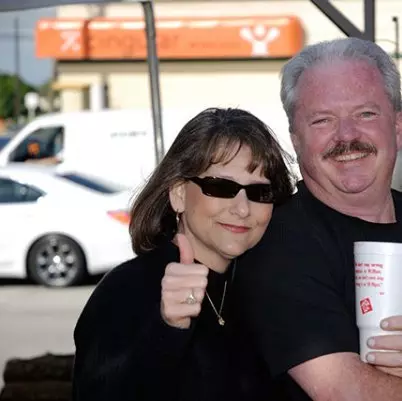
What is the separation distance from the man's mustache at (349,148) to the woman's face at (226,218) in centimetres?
22

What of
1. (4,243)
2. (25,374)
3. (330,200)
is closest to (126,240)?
(4,243)

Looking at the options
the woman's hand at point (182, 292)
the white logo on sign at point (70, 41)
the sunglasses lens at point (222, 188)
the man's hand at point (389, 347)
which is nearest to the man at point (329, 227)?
the man's hand at point (389, 347)

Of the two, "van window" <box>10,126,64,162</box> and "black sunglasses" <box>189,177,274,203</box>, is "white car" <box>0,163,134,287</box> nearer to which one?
"van window" <box>10,126,64,162</box>

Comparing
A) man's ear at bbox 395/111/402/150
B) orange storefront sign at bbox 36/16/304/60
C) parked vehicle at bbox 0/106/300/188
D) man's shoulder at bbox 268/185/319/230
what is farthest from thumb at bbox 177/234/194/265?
orange storefront sign at bbox 36/16/304/60

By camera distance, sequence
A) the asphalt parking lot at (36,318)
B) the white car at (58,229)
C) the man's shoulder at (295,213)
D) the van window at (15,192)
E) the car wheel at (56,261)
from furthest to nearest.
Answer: the van window at (15,192)
the car wheel at (56,261)
the white car at (58,229)
the asphalt parking lot at (36,318)
the man's shoulder at (295,213)

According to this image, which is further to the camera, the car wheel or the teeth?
the car wheel

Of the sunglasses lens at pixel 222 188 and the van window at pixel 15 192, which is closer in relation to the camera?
the sunglasses lens at pixel 222 188

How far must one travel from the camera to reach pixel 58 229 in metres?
11.3

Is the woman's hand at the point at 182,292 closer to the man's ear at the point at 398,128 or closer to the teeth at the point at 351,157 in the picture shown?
the teeth at the point at 351,157

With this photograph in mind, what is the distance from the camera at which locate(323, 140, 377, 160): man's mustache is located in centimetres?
240

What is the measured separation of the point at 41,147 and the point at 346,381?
14.9 metres

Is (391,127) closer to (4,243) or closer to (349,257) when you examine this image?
(349,257)

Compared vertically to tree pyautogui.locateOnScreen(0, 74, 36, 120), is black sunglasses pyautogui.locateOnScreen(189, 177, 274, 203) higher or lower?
lower

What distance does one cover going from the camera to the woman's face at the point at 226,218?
223 centimetres
